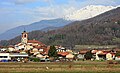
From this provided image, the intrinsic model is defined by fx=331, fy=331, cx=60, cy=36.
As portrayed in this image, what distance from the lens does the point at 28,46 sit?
16750 centimetres

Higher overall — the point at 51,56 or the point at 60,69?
the point at 60,69

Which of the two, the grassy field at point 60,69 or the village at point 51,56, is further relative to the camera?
the village at point 51,56

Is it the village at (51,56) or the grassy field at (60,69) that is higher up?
the grassy field at (60,69)

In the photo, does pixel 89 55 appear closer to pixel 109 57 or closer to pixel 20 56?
pixel 109 57

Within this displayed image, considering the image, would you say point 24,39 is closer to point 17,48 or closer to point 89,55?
point 17,48

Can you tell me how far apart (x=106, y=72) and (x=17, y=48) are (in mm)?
125380

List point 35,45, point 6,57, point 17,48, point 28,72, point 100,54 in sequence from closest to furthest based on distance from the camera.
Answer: point 28,72 → point 6,57 → point 100,54 → point 17,48 → point 35,45

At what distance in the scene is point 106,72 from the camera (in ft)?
133

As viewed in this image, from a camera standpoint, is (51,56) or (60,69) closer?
(60,69)

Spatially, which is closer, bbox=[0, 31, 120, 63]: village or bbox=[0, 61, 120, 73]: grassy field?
bbox=[0, 61, 120, 73]: grassy field

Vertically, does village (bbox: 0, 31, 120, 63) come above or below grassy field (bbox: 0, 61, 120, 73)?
below

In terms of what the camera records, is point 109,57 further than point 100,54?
No

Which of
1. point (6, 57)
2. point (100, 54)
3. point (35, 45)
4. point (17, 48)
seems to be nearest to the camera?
point (6, 57)

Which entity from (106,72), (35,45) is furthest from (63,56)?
(106,72)
